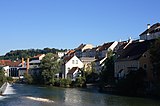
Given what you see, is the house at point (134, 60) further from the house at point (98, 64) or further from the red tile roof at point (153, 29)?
the house at point (98, 64)

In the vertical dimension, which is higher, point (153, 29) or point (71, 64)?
point (153, 29)

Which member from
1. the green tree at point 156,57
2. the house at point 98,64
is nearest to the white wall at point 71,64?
the house at point 98,64

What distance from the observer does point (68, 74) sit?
10712 centimetres

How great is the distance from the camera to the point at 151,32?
305 feet

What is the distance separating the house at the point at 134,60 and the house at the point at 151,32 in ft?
31.9

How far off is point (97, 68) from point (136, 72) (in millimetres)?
39484

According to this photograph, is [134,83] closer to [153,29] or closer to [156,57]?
[156,57]

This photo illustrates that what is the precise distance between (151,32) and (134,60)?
22367mm

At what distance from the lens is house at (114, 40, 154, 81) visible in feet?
230

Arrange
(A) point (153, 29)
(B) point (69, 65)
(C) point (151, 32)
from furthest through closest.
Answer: (B) point (69, 65) → (C) point (151, 32) → (A) point (153, 29)

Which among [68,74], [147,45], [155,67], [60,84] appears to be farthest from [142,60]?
[68,74]

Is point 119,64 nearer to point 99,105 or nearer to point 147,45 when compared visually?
point 147,45

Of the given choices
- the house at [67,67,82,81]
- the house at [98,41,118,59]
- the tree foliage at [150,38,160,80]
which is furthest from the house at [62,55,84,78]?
the tree foliage at [150,38,160,80]

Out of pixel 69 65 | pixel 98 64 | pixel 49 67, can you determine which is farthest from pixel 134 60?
pixel 69 65
